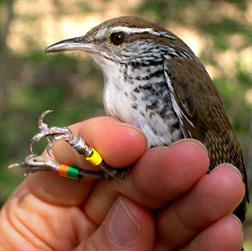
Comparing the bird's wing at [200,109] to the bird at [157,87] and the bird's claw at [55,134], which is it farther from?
the bird's claw at [55,134]

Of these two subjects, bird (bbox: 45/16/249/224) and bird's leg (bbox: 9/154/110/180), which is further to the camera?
bird's leg (bbox: 9/154/110/180)

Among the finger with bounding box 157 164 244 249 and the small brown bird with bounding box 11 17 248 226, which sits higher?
the small brown bird with bounding box 11 17 248 226

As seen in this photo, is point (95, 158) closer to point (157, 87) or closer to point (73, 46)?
point (157, 87)

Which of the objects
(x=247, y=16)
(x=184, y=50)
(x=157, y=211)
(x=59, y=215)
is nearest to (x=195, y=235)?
(x=157, y=211)

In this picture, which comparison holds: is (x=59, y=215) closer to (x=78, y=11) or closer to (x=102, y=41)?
(x=102, y=41)

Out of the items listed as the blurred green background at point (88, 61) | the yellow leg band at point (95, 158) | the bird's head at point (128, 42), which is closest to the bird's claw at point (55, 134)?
the yellow leg band at point (95, 158)

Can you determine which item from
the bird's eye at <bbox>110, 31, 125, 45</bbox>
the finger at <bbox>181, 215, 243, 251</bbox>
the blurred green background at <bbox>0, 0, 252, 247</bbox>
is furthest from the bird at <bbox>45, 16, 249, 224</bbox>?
the blurred green background at <bbox>0, 0, 252, 247</bbox>

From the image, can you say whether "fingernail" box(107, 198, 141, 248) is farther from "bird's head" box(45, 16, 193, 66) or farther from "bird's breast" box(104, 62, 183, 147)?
"bird's head" box(45, 16, 193, 66)

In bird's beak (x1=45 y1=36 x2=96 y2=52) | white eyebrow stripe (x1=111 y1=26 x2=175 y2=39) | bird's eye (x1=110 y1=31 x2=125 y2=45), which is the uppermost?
white eyebrow stripe (x1=111 y1=26 x2=175 y2=39)
